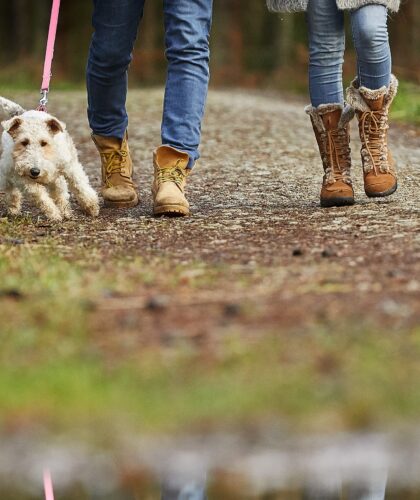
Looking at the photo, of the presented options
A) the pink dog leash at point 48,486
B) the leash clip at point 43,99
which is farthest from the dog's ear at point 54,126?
the pink dog leash at point 48,486

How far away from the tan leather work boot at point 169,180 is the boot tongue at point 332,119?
0.82m

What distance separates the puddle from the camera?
2.60 m

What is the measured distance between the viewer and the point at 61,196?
682cm

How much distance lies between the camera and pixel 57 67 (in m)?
31.7

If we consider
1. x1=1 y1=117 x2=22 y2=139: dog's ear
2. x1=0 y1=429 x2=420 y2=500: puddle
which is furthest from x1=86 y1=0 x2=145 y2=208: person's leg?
x1=0 y1=429 x2=420 y2=500: puddle

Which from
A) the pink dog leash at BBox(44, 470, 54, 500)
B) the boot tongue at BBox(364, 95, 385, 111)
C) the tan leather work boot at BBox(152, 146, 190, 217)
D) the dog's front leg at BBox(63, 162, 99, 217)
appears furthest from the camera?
the dog's front leg at BBox(63, 162, 99, 217)

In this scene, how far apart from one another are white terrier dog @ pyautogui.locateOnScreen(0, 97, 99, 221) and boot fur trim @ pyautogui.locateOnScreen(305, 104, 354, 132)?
Result: 138 cm

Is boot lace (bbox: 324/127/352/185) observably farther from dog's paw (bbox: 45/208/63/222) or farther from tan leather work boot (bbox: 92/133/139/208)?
A: dog's paw (bbox: 45/208/63/222)

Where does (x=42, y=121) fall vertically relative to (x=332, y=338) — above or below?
above

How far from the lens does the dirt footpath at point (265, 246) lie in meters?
3.83

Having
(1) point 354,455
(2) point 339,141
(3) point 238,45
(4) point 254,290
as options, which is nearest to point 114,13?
(2) point 339,141

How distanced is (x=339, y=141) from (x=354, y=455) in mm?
3943

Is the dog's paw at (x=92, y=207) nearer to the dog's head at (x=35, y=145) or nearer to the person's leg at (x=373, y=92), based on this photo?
the dog's head at (x=35, y=145)

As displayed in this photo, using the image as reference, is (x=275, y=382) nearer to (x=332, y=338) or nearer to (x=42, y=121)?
(x=332, y=338)
